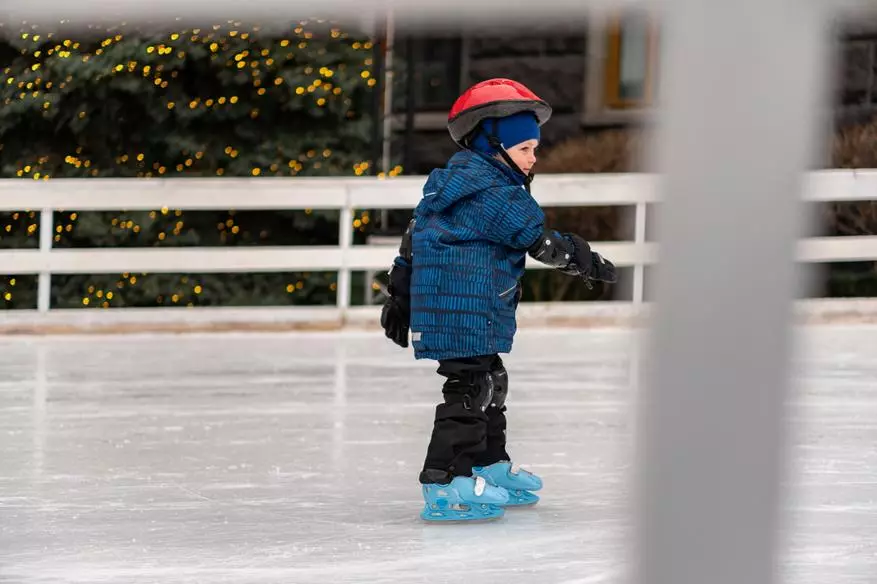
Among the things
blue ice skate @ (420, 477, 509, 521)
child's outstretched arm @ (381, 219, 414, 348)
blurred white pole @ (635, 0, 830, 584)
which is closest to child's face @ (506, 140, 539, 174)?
child's outstretched arm @ (381, 219, 414, 348)

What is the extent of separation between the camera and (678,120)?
0.56m

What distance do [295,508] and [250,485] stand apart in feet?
1.26

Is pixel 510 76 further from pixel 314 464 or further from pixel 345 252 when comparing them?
pixel 314 464

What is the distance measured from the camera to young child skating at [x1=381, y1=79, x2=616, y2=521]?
401cm

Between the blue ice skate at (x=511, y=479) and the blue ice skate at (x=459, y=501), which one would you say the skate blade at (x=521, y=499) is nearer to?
the blue ice skate at (x=511, y=479)

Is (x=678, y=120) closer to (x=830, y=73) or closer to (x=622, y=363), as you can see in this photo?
(x=830, y=73)

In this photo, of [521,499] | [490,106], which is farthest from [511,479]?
[490,106]

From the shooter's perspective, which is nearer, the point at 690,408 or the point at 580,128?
the point at 690,408

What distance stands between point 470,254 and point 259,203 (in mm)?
5495

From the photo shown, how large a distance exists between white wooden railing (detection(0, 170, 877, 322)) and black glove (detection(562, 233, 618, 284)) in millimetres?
5117

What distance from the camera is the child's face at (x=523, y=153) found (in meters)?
4.11

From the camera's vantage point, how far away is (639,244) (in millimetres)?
9938

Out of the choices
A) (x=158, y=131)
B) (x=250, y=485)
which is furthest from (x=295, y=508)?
(x=158, y=131)

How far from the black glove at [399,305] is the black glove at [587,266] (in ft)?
1.40
